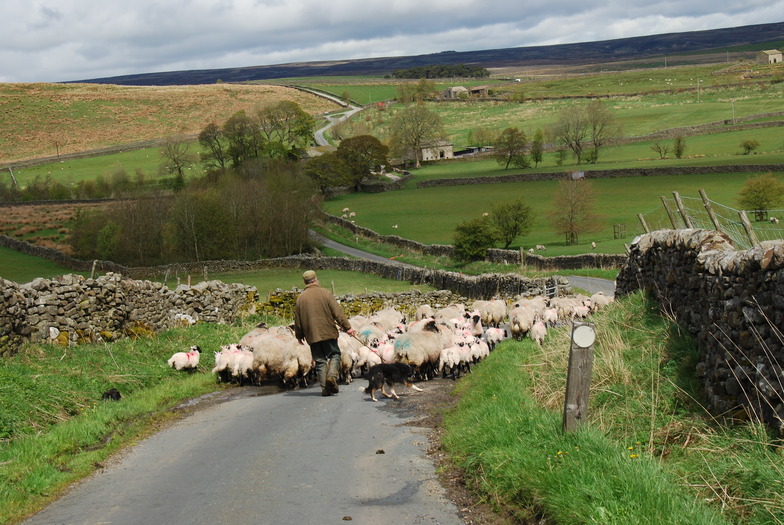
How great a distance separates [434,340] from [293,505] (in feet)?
31.5

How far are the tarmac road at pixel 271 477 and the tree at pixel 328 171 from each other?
103469 millimetres

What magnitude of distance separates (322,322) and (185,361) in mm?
4975

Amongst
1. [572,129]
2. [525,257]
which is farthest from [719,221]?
[572,129]

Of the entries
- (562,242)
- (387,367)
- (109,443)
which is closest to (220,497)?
(109,443)

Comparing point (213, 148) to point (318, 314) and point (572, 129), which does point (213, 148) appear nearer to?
point (572, 129)

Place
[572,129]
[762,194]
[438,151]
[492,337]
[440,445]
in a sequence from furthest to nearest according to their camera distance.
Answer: [438,151] → [572,129] → [762,194] → [492,337] → [440,445]

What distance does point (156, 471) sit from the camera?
10.3 m

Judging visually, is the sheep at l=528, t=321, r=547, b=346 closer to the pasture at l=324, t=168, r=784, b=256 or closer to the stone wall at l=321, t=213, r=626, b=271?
the stone wall at l=321, t=213, r=626, b=271

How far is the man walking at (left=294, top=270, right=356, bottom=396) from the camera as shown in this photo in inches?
613

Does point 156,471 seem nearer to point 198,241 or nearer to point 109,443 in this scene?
point 109,443

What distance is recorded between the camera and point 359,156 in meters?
121

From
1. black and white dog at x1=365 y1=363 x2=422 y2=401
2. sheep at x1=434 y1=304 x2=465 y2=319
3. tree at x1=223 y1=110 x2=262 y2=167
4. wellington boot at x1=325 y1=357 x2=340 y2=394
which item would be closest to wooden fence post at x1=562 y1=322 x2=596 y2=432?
black and white dog at x1=365 y1=363 x2=422 y2=401

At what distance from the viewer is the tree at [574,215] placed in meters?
69.4

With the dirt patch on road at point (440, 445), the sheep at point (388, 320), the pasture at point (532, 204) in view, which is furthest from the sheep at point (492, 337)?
the pasture at point (532, 204)
